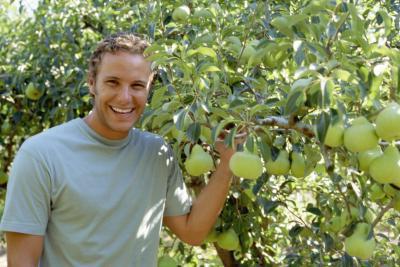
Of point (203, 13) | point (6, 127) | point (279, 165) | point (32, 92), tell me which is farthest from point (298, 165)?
point (6, 127)

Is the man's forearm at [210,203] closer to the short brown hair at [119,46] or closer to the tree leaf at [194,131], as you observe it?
the tree leaf at [194,131]

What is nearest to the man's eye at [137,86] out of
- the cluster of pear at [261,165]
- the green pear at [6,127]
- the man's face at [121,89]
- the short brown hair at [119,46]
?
the man's face at [121,89]

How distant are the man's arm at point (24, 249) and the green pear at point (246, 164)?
0.66 m

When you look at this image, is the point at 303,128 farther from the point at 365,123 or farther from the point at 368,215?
the point at 368,215

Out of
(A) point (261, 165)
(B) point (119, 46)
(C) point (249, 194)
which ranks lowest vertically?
(C) point (249, 194)

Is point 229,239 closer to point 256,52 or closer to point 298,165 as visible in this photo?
point 298,165

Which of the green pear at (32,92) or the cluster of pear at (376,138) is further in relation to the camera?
the green pear at (32,92)

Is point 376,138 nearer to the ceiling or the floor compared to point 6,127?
nearer to the ceiling

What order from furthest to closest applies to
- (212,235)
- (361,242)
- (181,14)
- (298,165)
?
(212,235), (181,14), (298,165), (361,242)

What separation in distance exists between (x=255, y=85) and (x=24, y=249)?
2.91 feet

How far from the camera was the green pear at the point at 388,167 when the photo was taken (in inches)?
58.1

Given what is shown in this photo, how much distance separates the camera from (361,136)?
4.57 ft

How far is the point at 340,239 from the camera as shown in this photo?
2.16m

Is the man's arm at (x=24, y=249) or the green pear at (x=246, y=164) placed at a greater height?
the green pear at (x=246, y=164)
